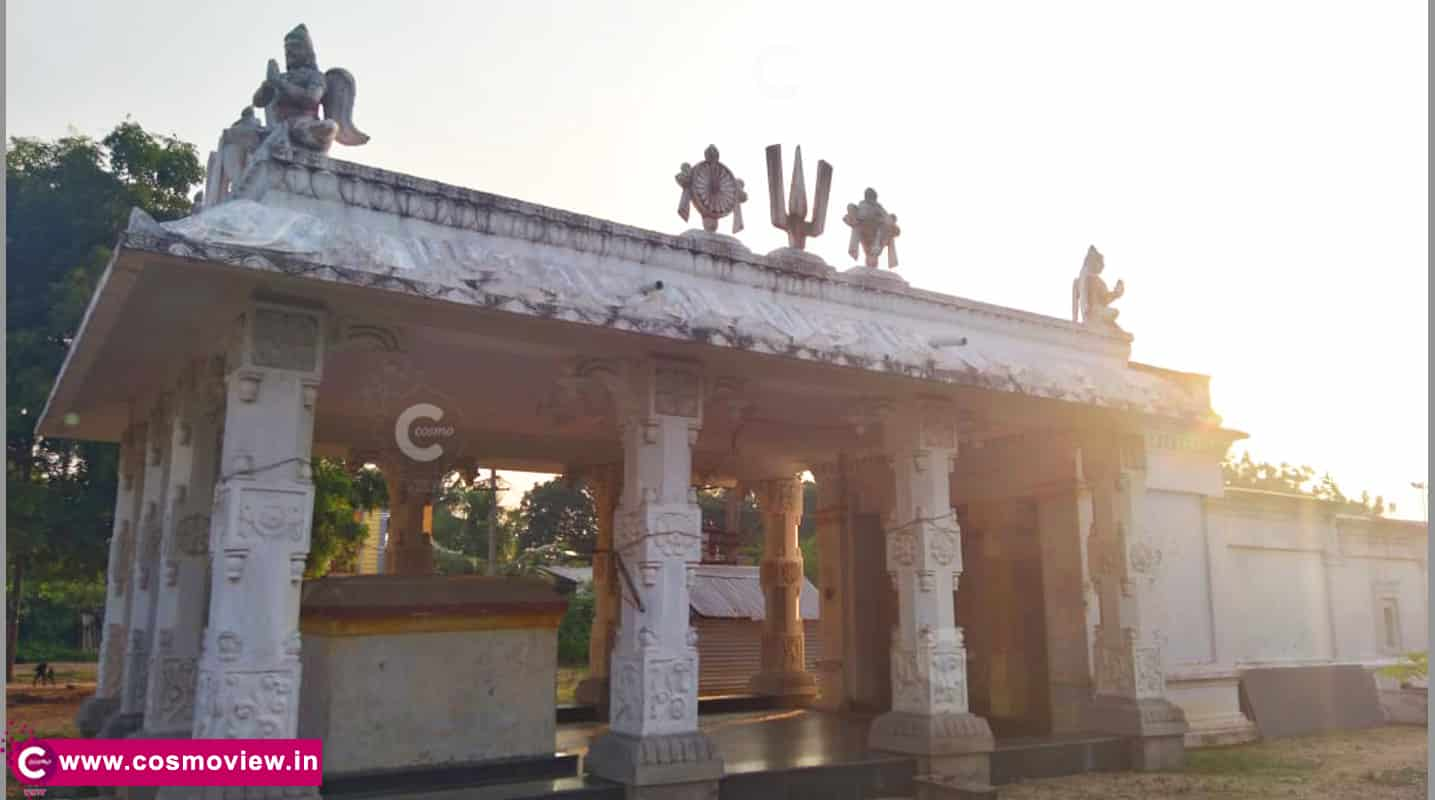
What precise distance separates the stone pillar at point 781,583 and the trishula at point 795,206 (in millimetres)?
6117

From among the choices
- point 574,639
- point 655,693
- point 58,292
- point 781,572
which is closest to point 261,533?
point 655,693

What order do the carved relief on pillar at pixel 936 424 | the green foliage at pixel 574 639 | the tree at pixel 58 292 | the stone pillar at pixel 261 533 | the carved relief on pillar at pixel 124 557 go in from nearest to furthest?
the stone pillar at pixel 261 533 → the carved relief on pillar at pixel 936 424 → the carved relief on pillar at pixel 124 557 → the tree at pixel 58 292 → the green foliage at pixel 574 639

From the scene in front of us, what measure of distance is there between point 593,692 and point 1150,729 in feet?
23.7

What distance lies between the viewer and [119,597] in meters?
11.7

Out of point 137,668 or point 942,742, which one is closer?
point 137,668

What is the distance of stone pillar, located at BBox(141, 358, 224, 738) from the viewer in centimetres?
820

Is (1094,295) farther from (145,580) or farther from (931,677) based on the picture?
(145,580)

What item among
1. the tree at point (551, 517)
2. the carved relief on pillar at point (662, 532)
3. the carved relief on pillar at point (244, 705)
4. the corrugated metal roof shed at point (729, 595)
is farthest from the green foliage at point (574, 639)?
the carved relief on pillar at point (244, 705)

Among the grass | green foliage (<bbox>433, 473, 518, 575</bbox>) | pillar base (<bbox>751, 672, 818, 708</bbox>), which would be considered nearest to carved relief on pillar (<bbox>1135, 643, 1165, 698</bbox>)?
pillar base (<bbox>751, 672, 818, 708</bbox>)

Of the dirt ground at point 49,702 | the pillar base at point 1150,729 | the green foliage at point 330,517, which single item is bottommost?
the dirt ground at point 49,702

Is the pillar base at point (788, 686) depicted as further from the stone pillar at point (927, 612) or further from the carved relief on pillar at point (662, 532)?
the carved relief on pillar at point (662, 532)

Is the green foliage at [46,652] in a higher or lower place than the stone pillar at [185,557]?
lower

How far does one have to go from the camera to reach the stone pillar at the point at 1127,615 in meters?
11.5

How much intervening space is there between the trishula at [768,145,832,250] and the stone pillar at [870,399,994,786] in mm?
2183
